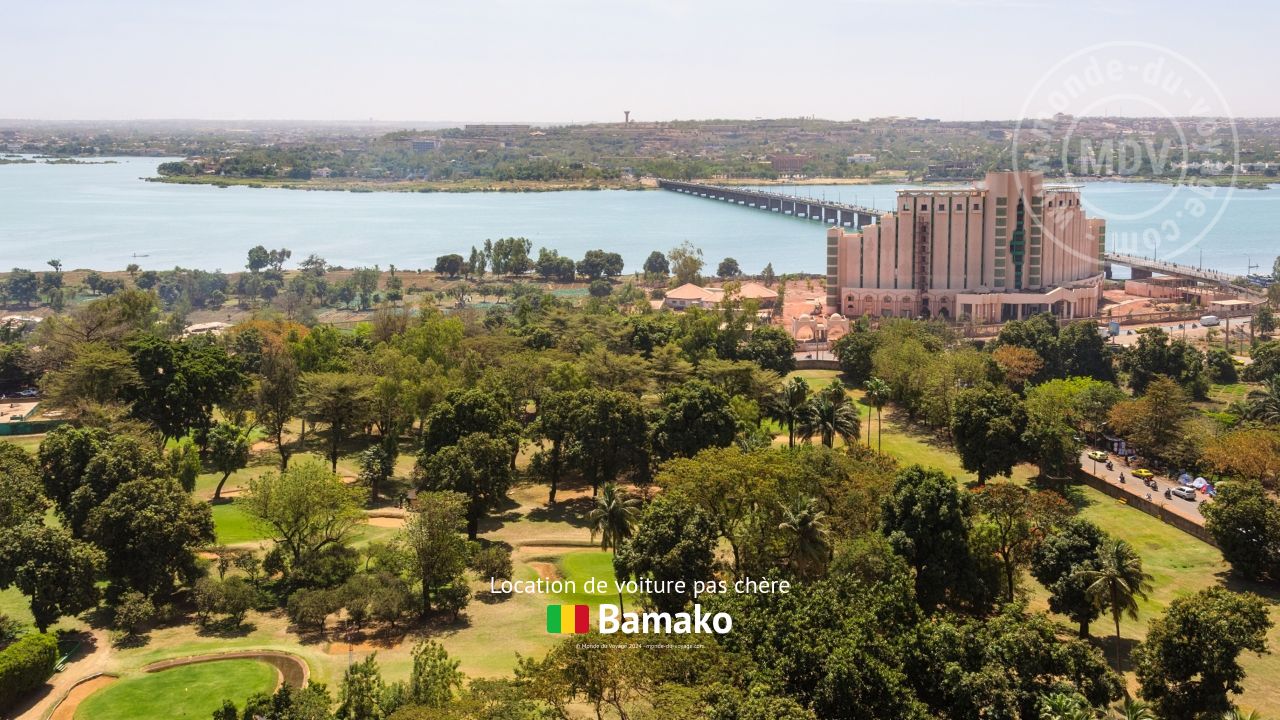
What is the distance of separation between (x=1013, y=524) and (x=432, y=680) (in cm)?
1159

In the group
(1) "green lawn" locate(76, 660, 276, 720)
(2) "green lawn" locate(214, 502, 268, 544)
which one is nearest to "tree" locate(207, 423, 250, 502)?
(2) "green lawn" locate(214, 502, 268, 544)

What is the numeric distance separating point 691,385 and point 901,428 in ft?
30.7

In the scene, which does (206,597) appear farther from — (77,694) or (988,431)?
(988,431)

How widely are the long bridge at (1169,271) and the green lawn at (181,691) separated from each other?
198ft

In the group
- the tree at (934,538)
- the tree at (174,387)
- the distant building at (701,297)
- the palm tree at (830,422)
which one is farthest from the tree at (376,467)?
the distant building at (701,297)

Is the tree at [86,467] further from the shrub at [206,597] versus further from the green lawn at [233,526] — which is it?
the shrub at [206,597]

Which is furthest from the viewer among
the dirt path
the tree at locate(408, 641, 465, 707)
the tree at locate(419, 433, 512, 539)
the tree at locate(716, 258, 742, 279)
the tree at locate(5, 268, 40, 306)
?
the tree at locate(716, 258, 742, 279)

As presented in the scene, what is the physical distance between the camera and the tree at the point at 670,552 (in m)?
19.3

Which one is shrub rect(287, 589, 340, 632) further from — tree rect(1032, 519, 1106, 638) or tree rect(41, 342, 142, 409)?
tree rect(1032, 519, 1106, 638)

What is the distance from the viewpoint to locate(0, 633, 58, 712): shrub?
17922mm

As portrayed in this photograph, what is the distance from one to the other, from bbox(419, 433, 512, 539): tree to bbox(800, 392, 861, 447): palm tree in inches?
310

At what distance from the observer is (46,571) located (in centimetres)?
2002

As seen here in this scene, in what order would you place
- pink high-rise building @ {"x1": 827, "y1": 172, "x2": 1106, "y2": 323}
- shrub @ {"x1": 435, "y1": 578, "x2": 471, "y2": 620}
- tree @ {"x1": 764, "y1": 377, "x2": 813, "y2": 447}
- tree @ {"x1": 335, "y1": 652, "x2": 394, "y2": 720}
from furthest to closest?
pink high-rise building @ {"x1": 827, "y1": 172, "x2": 1106, "y2": 323} → tree @ {"x1": 764, "y1": 377, "x2": 813, "y2": 447} → shrub @ {"x1": 435, "y1": 578, "x2": 471, "y2": 620} → tree @ {"x1": 335, "y1": 652, "x2": 394, "y2": 720}

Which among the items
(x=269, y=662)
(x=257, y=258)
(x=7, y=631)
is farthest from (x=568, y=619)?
(x=257, y=258)
